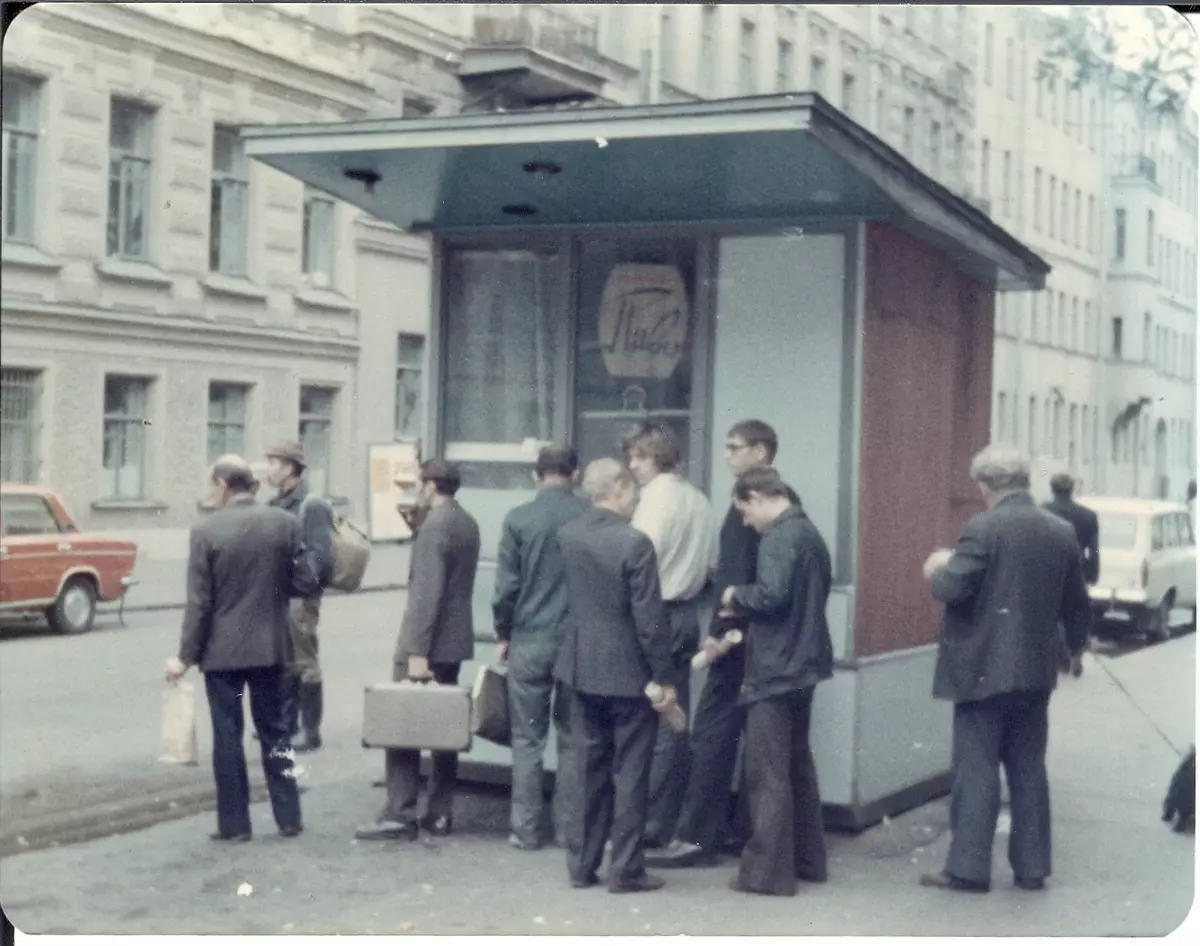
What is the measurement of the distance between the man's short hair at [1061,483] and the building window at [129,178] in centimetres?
589

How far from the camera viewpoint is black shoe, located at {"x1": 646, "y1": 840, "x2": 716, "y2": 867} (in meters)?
7.64

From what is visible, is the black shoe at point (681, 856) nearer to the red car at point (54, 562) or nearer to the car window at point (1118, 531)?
the car window at point (1118, 531)

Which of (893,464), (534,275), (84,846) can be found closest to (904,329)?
(893,464)

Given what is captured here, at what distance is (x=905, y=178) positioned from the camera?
25.5 feet

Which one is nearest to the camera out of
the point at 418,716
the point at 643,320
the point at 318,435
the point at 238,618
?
the point at 238,618

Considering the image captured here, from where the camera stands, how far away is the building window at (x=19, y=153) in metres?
8.09

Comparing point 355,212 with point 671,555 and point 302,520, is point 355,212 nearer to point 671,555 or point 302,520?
point 302,520

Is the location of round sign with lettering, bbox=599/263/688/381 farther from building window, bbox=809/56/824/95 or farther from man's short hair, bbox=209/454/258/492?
man's short hair, bbox=209/454/258/492

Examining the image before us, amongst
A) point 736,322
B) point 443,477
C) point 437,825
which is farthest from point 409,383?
point 437,825

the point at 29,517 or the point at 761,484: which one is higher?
the point at 761,484

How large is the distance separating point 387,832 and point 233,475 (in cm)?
170

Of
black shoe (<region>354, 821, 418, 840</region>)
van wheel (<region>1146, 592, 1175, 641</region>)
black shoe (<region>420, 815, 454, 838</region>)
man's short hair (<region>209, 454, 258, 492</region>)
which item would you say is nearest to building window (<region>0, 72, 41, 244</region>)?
man's short hair (<region>209, 454, 258, 492</region>)

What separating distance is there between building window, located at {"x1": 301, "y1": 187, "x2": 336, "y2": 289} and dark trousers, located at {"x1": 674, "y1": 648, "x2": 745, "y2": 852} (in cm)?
495

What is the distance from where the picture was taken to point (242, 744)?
7.91 metres
